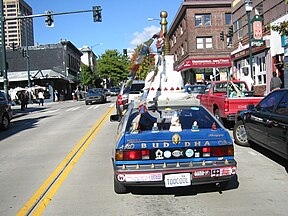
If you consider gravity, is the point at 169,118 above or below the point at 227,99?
below

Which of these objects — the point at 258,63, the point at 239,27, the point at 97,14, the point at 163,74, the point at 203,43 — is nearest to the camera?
the point at 163,74

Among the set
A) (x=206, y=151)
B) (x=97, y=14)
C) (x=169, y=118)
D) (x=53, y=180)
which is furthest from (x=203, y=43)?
(x=206, y=151)

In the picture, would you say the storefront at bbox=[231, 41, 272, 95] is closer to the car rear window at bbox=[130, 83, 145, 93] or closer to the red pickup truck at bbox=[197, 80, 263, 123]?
the car rear window at bbox=[130, 83, 145, 93]

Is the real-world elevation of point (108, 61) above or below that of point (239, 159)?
above

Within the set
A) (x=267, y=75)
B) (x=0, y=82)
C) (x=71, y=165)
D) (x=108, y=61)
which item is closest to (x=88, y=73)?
(x=108, y=61)

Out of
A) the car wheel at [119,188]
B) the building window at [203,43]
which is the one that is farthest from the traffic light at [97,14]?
the building window at [203,43]

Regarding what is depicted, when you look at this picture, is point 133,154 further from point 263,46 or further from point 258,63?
point 258,63

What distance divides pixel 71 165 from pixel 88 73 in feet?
206

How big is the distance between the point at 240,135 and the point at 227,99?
213 cm

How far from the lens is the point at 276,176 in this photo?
6.30m

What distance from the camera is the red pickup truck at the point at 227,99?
36.2 feet

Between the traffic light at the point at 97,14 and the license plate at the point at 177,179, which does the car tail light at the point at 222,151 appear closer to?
the license plate at the point at 177,179

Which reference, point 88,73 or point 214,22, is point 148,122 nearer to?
point 214,22

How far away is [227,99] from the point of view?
11094mm
